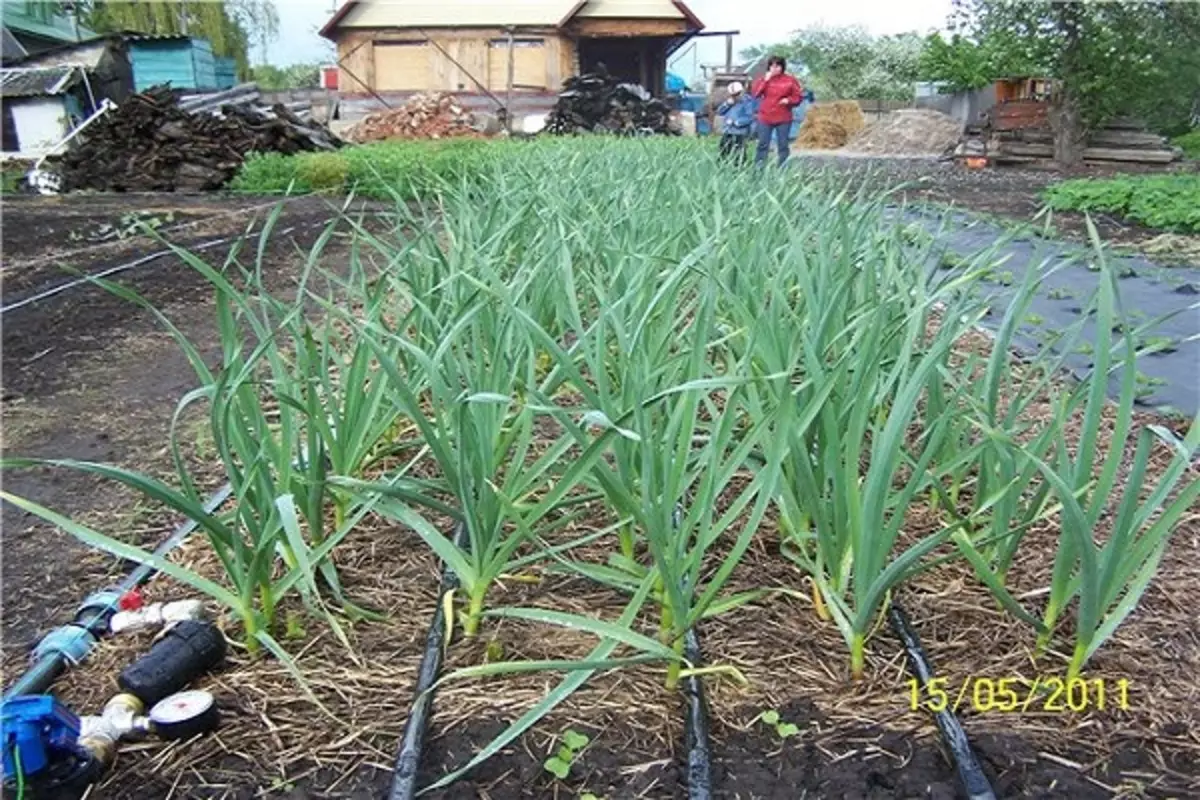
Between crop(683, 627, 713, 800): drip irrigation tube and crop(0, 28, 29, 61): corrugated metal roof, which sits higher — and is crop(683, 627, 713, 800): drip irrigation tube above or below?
below

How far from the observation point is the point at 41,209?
26.9 feet

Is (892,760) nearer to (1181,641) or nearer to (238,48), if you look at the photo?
(1181,641)

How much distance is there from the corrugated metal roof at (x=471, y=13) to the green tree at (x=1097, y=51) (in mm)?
6011

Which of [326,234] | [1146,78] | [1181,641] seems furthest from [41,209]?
[1146,78]

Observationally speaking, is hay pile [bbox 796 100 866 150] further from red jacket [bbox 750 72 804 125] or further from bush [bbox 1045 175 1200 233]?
bush [bbox 1045 175 1200 233]

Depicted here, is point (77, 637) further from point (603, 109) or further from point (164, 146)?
point (603, 109)

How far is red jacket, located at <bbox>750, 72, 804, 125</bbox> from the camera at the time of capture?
379 inches

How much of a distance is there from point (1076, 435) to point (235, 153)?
10.4 metres

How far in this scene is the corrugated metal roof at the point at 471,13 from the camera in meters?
16.6

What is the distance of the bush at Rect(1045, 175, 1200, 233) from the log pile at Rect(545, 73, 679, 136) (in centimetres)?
730

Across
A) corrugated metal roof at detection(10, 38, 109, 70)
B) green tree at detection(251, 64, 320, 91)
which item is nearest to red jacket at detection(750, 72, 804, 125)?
corrugated metal roof at detection(10, 38, 109, 70)

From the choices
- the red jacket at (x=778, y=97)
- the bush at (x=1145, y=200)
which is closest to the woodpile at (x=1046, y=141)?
the bush at (x=1145, y=200)

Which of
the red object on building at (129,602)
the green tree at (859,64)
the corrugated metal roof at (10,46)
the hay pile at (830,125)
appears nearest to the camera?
the red object on building at (129,602)

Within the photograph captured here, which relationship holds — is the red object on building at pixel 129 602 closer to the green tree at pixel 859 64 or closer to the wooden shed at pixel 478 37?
the wooden shed at pixel 478 37
